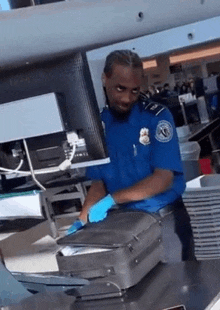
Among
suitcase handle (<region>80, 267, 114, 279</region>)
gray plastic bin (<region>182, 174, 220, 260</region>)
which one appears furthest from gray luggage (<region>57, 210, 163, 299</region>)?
gray plastic bin (<region>182, 174, 220, 260</region>)

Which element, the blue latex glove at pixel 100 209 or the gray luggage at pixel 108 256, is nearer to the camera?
the gray luggage at pixel 108 256

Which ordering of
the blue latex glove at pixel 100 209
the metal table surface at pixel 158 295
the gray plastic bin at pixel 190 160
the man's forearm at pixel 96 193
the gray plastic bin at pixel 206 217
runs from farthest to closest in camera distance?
the gray plastic bin at pixel 190 160 → the man's forearm at pixel 96 193 → the blue latex glove at pixel 100 209 → the gray plastic bin at pixel 206 217 → the metal table surface at pixel 158 295

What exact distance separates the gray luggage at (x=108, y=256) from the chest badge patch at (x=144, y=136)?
2.33 ft

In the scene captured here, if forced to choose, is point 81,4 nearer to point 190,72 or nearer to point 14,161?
point 14,161

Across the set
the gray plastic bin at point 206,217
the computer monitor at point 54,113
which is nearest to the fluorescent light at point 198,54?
the gray plastic bin at point 206,217

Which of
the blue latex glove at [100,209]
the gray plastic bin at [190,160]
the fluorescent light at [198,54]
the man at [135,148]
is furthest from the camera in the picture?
the fluorescent light at [198,54]

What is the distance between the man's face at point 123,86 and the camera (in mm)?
1635

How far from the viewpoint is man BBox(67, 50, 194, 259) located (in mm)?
1701

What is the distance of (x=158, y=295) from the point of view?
1.03 m

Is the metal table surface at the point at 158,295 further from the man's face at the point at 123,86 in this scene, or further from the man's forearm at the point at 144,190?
the man's face at the point at 123,86

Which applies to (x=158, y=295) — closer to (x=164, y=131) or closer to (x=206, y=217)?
(x=206, y=217)

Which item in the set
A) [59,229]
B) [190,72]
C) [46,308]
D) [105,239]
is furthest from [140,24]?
[190,72]

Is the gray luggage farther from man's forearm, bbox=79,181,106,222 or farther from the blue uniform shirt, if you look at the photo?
man's forearm, bbox=79,181,106,222

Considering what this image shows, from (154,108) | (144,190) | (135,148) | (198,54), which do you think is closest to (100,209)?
(144,190)
